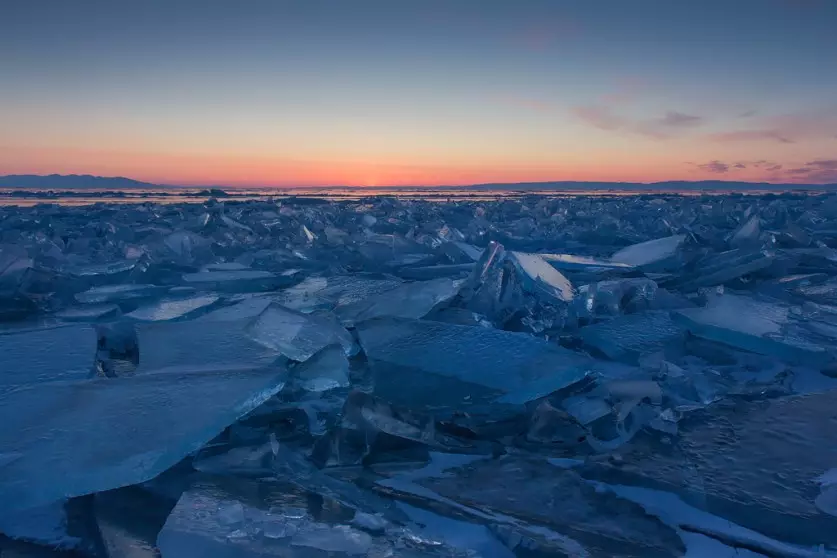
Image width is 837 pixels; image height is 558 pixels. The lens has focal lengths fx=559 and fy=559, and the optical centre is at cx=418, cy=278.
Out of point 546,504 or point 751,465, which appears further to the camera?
point 751,465

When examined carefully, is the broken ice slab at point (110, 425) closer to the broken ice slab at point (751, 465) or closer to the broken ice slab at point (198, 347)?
the broken ice slab at point (198, 347)

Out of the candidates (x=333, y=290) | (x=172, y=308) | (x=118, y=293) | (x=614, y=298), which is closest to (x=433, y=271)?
(x=333, y=290)

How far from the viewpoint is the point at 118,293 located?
3.51 m

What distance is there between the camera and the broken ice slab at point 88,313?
2926 mm

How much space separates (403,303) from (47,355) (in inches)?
56.5

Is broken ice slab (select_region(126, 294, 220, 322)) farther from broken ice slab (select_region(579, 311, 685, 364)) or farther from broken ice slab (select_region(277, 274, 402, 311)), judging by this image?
broken ice slab (select_region(579, 311, 685, 364))

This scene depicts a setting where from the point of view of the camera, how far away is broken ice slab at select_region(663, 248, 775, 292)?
12.4ft

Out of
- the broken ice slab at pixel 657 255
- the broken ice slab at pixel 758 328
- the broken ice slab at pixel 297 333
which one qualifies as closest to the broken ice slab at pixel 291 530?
the broken ice slab at pixel 297 333

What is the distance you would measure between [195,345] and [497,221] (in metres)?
7.49

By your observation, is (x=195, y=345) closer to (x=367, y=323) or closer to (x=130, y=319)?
(x=367, y=323)

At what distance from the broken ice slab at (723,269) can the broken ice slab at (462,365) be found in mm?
2318

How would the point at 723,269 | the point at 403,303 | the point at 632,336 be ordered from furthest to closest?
the point at 723,269 → the point at 403,303 → the point at 632,336

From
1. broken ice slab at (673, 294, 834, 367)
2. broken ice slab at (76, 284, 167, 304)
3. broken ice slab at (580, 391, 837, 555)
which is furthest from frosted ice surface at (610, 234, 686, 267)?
broken ice slab at (76, 284, 167, 304)

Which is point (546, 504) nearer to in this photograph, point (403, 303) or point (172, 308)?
point (403, 303)
